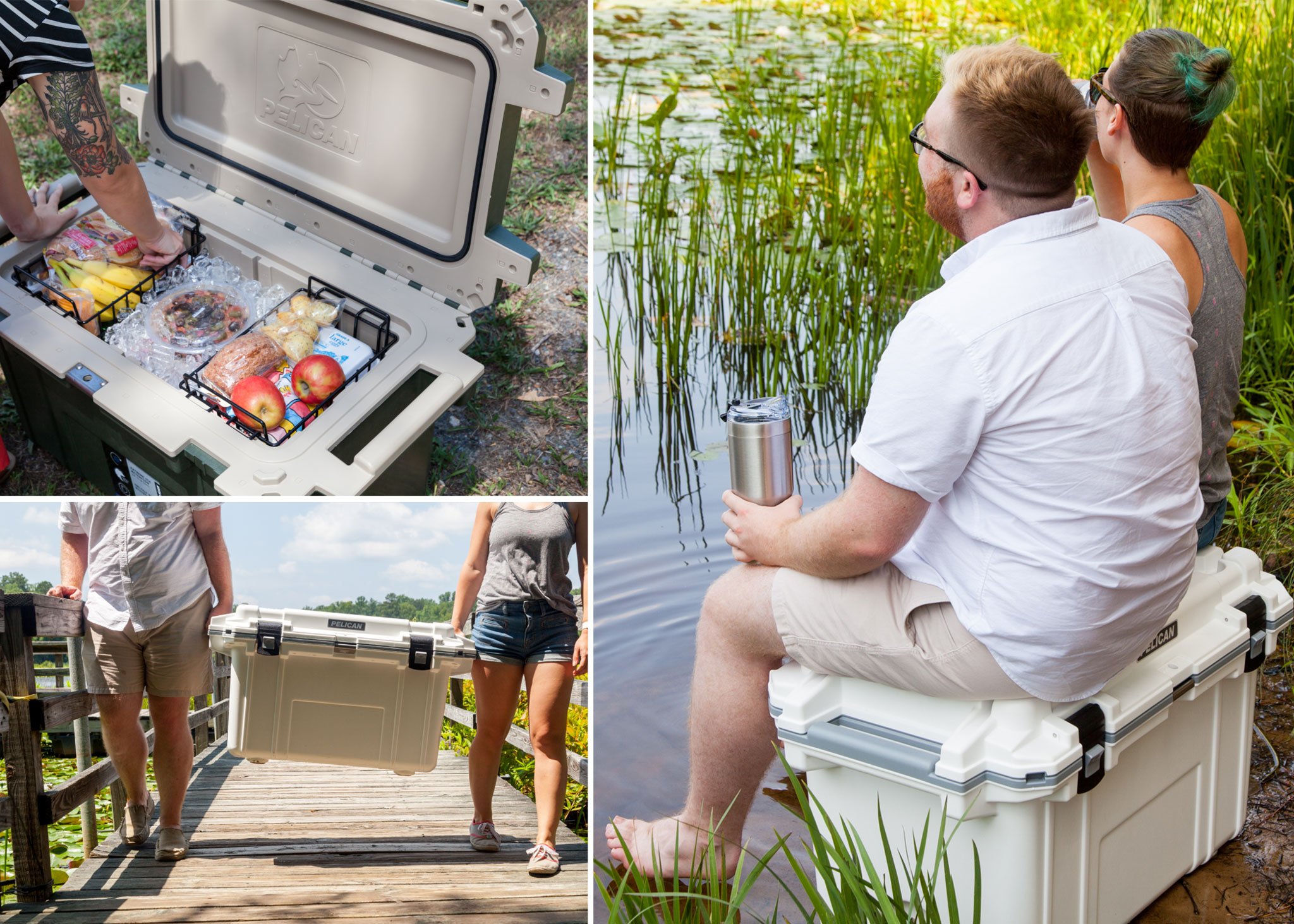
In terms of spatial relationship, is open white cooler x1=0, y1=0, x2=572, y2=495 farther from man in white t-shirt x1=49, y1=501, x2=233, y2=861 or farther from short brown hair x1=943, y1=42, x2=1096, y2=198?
short brown hair x1=943, y1=42, x2=1096, y2=198

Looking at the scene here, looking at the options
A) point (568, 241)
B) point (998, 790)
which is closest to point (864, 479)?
point (998, 790)

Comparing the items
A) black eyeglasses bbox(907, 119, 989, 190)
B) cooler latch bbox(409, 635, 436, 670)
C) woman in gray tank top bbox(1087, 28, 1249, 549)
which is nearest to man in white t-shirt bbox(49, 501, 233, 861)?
cooler latch bbox(409, 635, 436, 670)

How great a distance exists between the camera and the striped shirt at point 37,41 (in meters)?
2.24

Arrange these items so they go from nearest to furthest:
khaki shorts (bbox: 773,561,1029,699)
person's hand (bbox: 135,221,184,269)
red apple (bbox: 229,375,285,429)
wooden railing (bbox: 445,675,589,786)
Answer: khaki shorts (bbox: 773,561,1029,699) < wooden railing (bbox: 445,675,589,786) < red apple (bbox: 229,375,285,429) < person's hand (bbox: 135,221,184,269)

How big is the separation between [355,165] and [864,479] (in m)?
1.62

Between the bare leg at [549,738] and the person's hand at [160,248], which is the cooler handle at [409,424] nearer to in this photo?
the bare leg at [549,738]

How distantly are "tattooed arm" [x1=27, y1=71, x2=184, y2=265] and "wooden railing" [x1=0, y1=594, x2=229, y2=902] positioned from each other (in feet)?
3.30

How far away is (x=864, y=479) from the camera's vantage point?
145 centimetres

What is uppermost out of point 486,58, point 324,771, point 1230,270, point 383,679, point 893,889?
point 486,58

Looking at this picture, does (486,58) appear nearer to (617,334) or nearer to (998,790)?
(617,334)

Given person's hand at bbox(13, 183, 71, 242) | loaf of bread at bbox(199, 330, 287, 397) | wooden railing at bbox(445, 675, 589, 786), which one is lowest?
wooden railing at bbox(445, 675, 589, 786)

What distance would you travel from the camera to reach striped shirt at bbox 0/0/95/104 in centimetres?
224

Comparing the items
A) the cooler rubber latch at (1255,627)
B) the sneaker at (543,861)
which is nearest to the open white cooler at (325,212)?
the sneaker at (543,861)

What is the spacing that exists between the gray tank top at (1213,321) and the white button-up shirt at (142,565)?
153 cm
